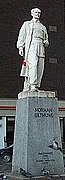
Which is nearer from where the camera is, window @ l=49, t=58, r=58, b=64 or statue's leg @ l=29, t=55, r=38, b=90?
statue's leg @ l=29, t=55, r=38, b=90

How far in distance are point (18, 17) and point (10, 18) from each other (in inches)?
26.0

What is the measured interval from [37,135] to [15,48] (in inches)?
984

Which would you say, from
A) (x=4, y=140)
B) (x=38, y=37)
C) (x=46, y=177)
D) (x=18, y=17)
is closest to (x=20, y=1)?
(x=18, y=17)

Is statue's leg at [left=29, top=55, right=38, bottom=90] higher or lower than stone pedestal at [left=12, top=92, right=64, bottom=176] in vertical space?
higher

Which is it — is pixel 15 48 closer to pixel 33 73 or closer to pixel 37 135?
pixel 33 73

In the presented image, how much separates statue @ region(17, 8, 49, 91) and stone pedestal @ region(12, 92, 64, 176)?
1.51 feet

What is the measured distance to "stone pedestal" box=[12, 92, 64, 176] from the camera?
12.3 m

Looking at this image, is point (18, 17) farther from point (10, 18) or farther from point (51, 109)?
point (51, 109)

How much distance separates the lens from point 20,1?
38031 mm

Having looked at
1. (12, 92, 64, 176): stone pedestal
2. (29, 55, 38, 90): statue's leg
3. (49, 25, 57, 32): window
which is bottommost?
(12, 92, 64, 176): stone pedestal

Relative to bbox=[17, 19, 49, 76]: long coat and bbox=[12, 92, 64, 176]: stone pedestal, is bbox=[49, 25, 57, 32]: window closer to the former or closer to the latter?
bbox=[17, 19, 49, 76]: long coat

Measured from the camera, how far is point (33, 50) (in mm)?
13055

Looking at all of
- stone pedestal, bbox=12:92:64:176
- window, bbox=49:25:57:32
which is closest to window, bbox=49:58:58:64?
window, bbox=49:25:57:32

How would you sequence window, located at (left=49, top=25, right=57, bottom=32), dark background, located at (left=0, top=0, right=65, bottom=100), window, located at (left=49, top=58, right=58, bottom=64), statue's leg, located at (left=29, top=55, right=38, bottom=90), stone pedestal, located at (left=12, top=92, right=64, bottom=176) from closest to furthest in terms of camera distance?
stone pedestal, located at (left=12, top=92, right=64, bottom=176) → statue's leg, located at (left=29, top=55, right=38, bottom=90) → dark background, located at (left=0, top=0, right=65, bottom=100) → window, located at (left=49, top=58, right=58, bottom=64) → window, located at (left=49, top=25, right=57, bottom=32)
